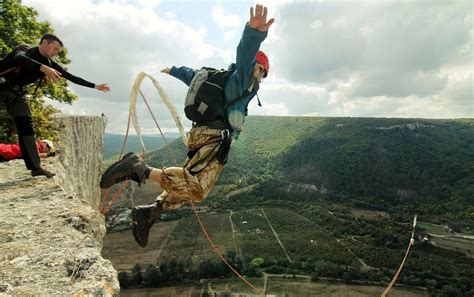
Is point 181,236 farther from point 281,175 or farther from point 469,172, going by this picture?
point 469,172

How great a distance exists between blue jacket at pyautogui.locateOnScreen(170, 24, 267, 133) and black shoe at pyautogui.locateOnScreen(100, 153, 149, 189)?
5.28ft

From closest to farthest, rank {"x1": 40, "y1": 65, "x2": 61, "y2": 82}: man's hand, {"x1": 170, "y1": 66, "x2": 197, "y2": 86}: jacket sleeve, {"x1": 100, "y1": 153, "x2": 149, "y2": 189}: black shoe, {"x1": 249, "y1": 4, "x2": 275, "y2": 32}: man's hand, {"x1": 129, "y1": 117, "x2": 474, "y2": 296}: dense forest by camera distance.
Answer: {"x1": 249, "y1": 4, "x2": 275, "y2": 32}: man's hand, {"x1": 40, "y1": 65, "x2": 61, "y2": 82}: man's hand, {"x1": 100, "y1": 153, "x2": 149, "y2": 189}: black shoe, {"x1": 170, "y1": 66, "x2": 197, "y2": 86}: jacket sleeve, {"x1": 129, "y1": 117, "x2": 474, "y2": 296}: dense forest

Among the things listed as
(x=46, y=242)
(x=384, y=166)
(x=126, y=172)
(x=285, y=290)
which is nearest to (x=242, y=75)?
(x=126, y=172)

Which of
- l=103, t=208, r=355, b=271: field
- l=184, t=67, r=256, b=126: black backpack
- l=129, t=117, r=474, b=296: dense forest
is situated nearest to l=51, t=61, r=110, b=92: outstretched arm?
l=184, t=67, r=256, b=126: black backpack

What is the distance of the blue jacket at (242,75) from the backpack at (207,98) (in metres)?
0.11

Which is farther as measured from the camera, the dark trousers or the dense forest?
the dense forest

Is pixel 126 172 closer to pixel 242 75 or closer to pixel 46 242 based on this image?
pixel 46 242

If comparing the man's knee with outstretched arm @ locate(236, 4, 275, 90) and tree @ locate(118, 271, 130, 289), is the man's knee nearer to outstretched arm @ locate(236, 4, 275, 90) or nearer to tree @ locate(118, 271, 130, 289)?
outstretched arm @ locate(236, 4, 275, 90)

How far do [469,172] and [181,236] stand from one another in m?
121

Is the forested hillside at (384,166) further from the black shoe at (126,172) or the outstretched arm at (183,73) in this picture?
the black shoe at (126,172)

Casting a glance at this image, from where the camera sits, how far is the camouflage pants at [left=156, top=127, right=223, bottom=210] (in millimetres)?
5188

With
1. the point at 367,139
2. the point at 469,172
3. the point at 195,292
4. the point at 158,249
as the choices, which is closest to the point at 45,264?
the point at 195,292

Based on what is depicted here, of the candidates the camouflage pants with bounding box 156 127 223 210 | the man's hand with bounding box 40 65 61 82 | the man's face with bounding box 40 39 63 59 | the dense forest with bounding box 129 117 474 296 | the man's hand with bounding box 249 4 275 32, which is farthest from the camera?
the dense forest with bounding box 129 117 474 296

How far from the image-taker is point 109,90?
696 cm
